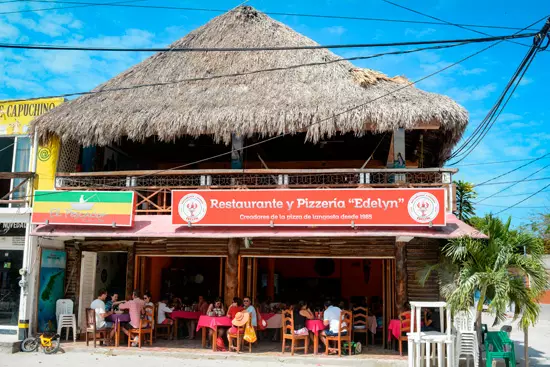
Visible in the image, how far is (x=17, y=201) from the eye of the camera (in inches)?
494

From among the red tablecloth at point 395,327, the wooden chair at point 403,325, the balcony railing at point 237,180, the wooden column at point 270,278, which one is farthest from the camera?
the wooden column at point 270,278

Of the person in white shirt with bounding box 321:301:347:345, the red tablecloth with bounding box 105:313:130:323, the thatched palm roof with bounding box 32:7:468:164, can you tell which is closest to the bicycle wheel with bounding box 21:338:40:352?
the red tablecloth with bounding box 105:313:130:323

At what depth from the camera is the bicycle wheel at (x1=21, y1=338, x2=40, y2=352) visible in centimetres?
1154

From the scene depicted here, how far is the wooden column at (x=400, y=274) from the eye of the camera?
11.8m

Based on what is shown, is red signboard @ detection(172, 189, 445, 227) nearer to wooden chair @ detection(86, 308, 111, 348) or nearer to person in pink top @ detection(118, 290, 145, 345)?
person in pink top @ detection(118, 290, 145, 345)

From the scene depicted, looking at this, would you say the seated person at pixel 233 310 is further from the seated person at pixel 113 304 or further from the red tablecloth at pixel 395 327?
the red tablecloth at pixel 395 327

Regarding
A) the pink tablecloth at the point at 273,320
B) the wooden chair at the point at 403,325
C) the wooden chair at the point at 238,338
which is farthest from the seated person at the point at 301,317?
the wooden chair at the point at 403,325

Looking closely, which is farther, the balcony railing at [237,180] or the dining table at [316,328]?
the balcony railing at [237,180]

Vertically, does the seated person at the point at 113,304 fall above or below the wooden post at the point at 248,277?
below

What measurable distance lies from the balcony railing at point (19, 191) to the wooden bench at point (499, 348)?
33.1 ft

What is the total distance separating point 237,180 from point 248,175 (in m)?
0.30

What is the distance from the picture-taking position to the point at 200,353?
36.6 feet

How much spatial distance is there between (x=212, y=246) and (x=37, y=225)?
13.2 feet

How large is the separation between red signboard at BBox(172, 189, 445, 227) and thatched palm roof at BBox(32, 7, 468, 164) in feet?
4.65
